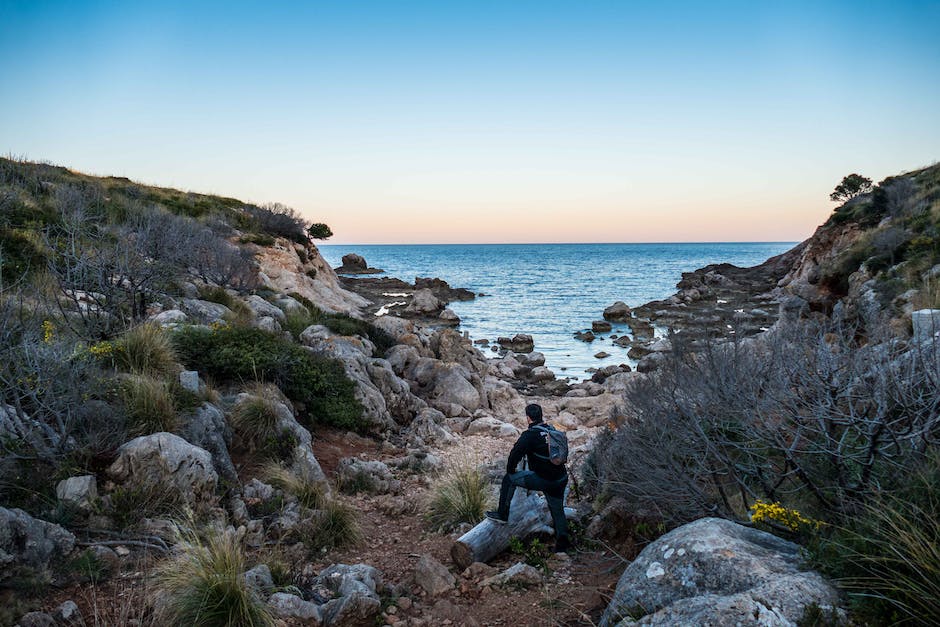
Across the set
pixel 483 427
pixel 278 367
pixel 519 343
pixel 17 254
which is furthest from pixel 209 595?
pixel 519 343

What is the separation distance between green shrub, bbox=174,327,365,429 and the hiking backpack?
17.9ft

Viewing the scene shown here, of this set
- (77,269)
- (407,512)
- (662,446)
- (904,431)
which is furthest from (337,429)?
(904,431)

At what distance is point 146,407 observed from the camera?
681cm

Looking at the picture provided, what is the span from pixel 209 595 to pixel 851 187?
199 ft

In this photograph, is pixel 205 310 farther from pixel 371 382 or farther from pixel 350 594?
pixel 350 594

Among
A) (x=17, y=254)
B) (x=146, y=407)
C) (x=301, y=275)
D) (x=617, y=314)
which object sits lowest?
(x=617, y=314)

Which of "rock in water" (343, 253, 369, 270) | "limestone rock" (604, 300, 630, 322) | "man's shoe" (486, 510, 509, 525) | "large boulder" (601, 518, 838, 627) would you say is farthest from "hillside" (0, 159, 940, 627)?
"rock in water" (343, 253, 369, 270)

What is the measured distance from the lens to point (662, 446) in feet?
18.6

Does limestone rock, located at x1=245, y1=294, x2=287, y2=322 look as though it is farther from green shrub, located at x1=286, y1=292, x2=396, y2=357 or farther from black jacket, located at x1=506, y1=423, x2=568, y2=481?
black jacket, located at x1=506, y1=423, x2=568, y2=481

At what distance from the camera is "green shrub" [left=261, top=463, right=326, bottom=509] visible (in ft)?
23.4

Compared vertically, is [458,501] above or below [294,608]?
below

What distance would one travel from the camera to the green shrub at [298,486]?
7117 millimetres

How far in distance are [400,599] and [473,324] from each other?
3074 cm

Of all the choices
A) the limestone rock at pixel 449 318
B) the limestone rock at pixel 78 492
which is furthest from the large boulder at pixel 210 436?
the limestone rock at pixel 449 318
